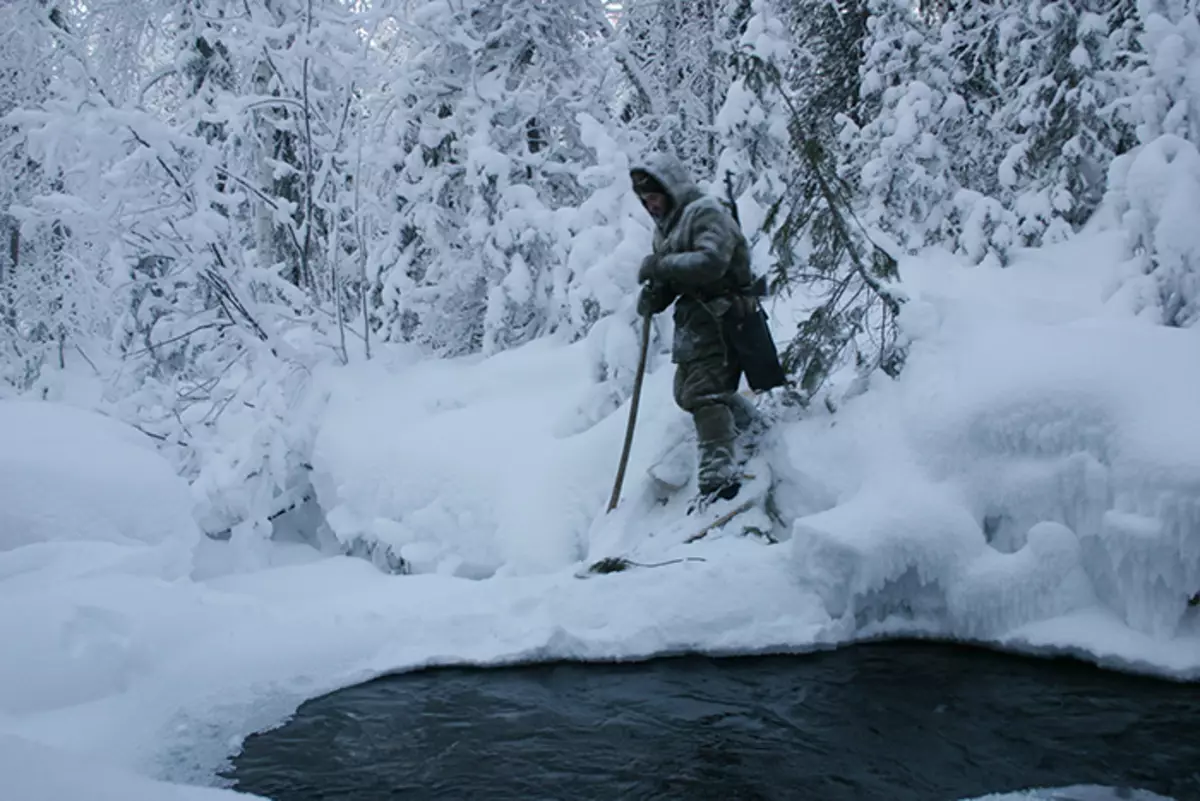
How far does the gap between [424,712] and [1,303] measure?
50.3ft

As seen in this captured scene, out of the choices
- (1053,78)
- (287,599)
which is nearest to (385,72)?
(287,599)

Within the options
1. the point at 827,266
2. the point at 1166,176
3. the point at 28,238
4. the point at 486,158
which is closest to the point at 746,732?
the point at 827,266

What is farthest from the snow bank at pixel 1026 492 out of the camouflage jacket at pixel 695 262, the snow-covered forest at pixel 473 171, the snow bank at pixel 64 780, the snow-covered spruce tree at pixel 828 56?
the snow-covered spruce tree at pixel 828 56

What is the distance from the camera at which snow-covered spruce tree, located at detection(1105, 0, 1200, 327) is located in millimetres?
5754

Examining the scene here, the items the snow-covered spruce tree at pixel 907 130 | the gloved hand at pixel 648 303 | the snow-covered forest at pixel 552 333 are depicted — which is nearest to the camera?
the snow-covered forest at pixel 552 333

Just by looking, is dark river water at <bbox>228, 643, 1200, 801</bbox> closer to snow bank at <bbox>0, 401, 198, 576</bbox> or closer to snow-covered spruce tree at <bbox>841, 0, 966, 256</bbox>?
snow bank at <bbox>0, 401, 198, 576</bbox>

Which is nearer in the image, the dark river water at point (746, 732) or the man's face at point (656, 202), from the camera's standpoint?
the dark river water at point (746, 732)

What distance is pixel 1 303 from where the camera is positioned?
15.4 m

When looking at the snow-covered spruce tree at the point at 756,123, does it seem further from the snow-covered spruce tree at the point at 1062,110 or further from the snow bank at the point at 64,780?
the snow bank at the point at 64,780

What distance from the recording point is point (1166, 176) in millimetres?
5816

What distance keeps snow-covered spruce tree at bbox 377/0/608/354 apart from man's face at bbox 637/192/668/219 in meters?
3.33

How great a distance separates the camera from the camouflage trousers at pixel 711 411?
538 cm

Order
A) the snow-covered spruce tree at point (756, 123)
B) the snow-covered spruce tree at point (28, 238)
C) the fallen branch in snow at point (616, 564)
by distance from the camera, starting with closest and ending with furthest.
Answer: the fallen branch in snow at point (616, 564)
the snow-covered spruce tree at point (756, 123)
the snow-covered spruce tree at point (28, 238)

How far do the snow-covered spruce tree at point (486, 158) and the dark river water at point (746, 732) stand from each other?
5449 millimetres
